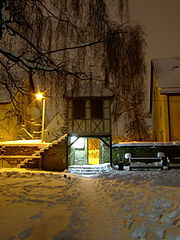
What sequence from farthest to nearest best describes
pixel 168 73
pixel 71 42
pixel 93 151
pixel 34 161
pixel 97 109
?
pixel 93 151 < pixel 168 73 < pixel 97 109 < pixel 34 161 < pixel 71 42

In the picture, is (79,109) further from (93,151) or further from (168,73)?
(168,73)

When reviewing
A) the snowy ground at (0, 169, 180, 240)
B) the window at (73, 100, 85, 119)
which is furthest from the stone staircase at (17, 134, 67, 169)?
the snowy ground at (0, 169, 180, 240)

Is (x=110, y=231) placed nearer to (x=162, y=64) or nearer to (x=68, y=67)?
(x=68, y=67)

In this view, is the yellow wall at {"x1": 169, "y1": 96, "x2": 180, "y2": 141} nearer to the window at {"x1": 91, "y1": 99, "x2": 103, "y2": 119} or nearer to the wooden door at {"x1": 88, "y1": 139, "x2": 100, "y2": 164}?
the window at {"x1": 91, "y1": 99, "x2": 103, "y2": 119}

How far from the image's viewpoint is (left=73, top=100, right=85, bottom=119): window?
15.3m

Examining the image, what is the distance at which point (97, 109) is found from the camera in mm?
15203

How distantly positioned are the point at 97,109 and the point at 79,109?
4.52 feet

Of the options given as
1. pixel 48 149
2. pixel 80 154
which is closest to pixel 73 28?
pixel 48 149

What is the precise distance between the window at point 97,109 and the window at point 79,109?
0.73 m

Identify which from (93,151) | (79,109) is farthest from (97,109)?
(93,151)

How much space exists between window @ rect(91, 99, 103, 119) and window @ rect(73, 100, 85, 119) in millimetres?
734

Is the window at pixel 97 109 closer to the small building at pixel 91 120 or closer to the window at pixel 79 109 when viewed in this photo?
the small building at pixel 91 120

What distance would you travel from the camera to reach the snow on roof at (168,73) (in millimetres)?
14463

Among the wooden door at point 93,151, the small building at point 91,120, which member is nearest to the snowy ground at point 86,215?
the small building at point 91,120
